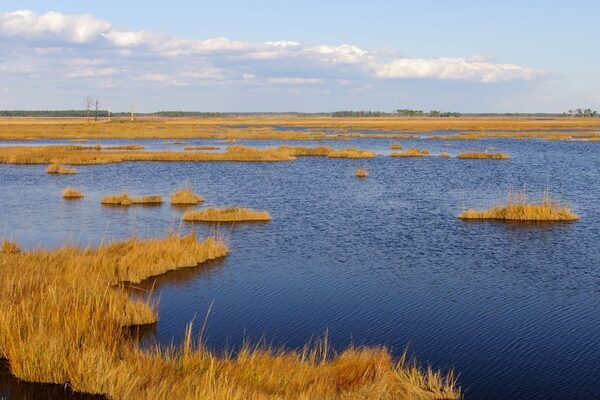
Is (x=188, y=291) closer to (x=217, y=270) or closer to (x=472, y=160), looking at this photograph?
(x=217, y=270)

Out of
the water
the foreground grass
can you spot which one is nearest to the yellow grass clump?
the water

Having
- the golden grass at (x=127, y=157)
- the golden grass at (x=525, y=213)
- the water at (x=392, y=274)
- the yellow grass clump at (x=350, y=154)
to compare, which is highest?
the yellow grass clump at (x=350, y=154)

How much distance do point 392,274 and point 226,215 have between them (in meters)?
10.8

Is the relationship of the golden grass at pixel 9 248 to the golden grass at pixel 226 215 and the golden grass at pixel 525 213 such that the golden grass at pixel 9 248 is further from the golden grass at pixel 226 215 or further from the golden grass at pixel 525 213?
the golden grass at pixel 525 213

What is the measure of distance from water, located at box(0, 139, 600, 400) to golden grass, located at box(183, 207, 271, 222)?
807mm

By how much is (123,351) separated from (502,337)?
27.1 ft

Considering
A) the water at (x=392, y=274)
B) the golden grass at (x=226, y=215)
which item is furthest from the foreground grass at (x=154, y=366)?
the golden grass at (x=226, y=215)

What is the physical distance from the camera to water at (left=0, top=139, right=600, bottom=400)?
43.5 feet

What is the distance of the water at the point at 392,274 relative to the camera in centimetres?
1326

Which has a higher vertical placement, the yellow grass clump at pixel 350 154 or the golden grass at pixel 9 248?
the yellow grass clump at pixel 350 154

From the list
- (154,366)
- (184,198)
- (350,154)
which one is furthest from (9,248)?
(350,154)

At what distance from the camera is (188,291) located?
1756 cm

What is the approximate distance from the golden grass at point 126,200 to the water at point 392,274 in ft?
3.06

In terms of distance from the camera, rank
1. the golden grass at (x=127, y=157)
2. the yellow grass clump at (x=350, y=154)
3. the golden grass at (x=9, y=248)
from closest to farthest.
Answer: the golden grass at (x=9, y=248) → the golden grass at (x=127, y=157) → the yellow grass clump at (x=350, y=154)
